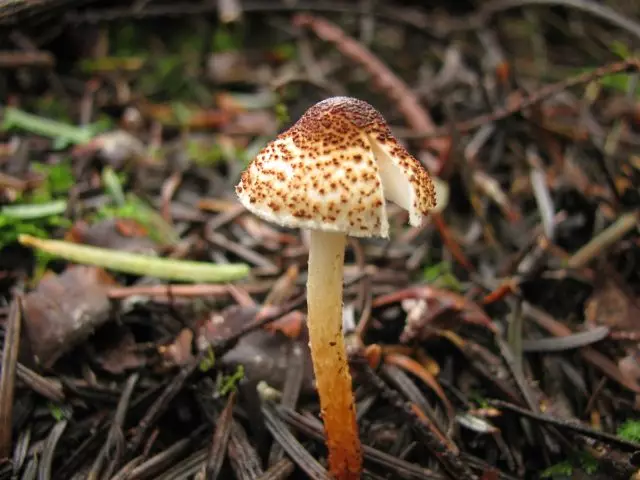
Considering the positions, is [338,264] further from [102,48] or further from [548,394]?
[102,48]

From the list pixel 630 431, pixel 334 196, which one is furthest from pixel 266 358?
pixel 630 431

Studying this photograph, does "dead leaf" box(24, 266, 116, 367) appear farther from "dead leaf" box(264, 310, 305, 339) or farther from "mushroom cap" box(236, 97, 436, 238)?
"mushroom cap" box(236, 97, 436, 238)

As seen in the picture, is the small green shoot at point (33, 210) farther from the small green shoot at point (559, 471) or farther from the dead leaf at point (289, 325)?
the small green shoot at point (559, 471)

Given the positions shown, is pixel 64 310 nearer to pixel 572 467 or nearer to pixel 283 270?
pixel 283 270

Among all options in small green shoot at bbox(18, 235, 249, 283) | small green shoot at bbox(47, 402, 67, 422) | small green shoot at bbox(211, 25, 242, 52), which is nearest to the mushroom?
small green shoot at bbox(18, 235, 249, 283)

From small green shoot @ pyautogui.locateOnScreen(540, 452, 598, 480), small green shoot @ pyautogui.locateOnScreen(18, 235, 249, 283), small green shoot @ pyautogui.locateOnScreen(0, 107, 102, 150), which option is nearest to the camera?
small green shoot @ pyautogui.locateOnScreen(540, 452, 598, 480)

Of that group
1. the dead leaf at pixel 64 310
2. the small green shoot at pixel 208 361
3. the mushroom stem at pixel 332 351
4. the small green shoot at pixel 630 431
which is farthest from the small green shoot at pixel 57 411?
the small green shoot at pixel 630 431
